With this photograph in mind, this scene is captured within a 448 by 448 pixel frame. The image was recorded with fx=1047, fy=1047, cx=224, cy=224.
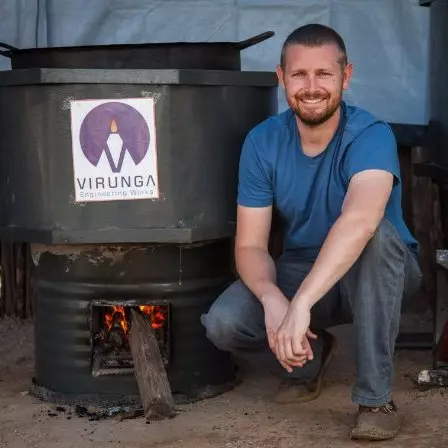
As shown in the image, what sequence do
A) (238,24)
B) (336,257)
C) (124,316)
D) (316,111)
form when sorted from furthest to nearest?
(238,24) < (124,316) < (316,111) < (336,257)

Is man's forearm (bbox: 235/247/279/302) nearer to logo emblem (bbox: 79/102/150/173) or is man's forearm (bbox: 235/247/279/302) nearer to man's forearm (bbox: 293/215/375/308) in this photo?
man's forearm (bbox: 293/215/375/308)

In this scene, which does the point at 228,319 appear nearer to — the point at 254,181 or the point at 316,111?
the point at 254,181

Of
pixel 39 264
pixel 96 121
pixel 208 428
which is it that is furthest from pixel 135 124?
pixel 208 428

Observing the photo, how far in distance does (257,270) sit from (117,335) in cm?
69

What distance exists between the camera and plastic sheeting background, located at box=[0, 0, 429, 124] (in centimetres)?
504

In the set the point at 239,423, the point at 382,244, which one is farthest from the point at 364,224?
the point at 239,423

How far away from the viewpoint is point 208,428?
3674 millimetres

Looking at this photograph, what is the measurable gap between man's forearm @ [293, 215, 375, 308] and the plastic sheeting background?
191 cm

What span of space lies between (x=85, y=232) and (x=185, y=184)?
40cm

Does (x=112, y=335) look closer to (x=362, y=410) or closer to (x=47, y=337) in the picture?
(x=47, y=337)

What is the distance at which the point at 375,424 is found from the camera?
11.3 ft

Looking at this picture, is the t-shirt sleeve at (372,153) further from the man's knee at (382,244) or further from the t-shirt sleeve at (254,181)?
the t-shirt sleeve at (254,181)

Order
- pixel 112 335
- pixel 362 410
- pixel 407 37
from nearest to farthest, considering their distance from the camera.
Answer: pixel 362 410 → pixel 112 335 → pixel 407 37

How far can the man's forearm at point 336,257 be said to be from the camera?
334 cm
